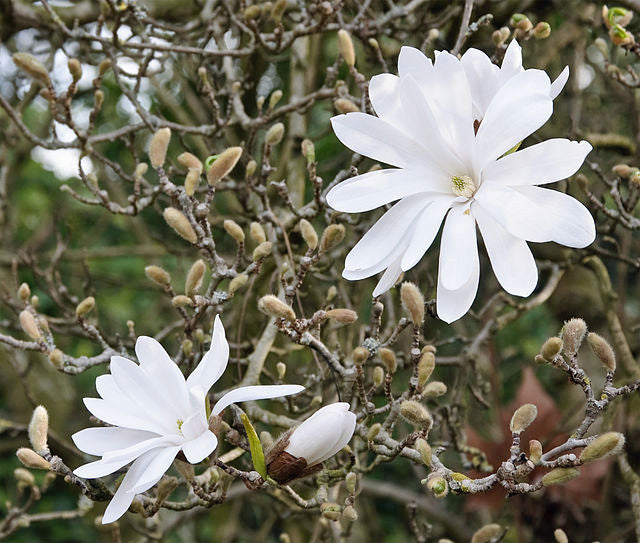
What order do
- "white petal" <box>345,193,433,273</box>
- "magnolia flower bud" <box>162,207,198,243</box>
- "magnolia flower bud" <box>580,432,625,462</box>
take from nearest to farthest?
"magnolia flower bud" <box>580,432,625,462</box>, "white petal" <box>345,193,433,273</box>, "magnolia flower bud" <box>162,207,198,243</box>

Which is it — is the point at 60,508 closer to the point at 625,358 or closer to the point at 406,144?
the point at 625,358

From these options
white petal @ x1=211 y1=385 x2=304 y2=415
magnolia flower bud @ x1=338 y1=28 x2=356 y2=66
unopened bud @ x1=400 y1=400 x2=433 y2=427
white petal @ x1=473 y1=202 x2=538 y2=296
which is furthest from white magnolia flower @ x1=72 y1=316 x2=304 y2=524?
magnolia flower bud @ x1=338 y1=28 x2=356 y2=66

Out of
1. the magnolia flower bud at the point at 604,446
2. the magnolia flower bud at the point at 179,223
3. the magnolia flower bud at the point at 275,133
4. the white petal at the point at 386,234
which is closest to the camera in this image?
the magnolia flower bud at the point at 604,446

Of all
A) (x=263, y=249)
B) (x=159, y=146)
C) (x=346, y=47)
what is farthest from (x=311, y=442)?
(x=346, y=47)

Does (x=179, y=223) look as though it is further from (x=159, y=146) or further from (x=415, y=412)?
(x=415, y=412)

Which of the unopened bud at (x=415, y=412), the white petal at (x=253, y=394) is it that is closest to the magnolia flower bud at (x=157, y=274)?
the white petal at (x=253, y=394)

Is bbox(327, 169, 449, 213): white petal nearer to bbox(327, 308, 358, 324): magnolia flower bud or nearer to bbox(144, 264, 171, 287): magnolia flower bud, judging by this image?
bbox(327, 308, 358, 324): magnolia flower bud

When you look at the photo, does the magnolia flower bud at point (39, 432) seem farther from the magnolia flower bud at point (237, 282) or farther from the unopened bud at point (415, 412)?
the unopened bud at point (415, 412)
